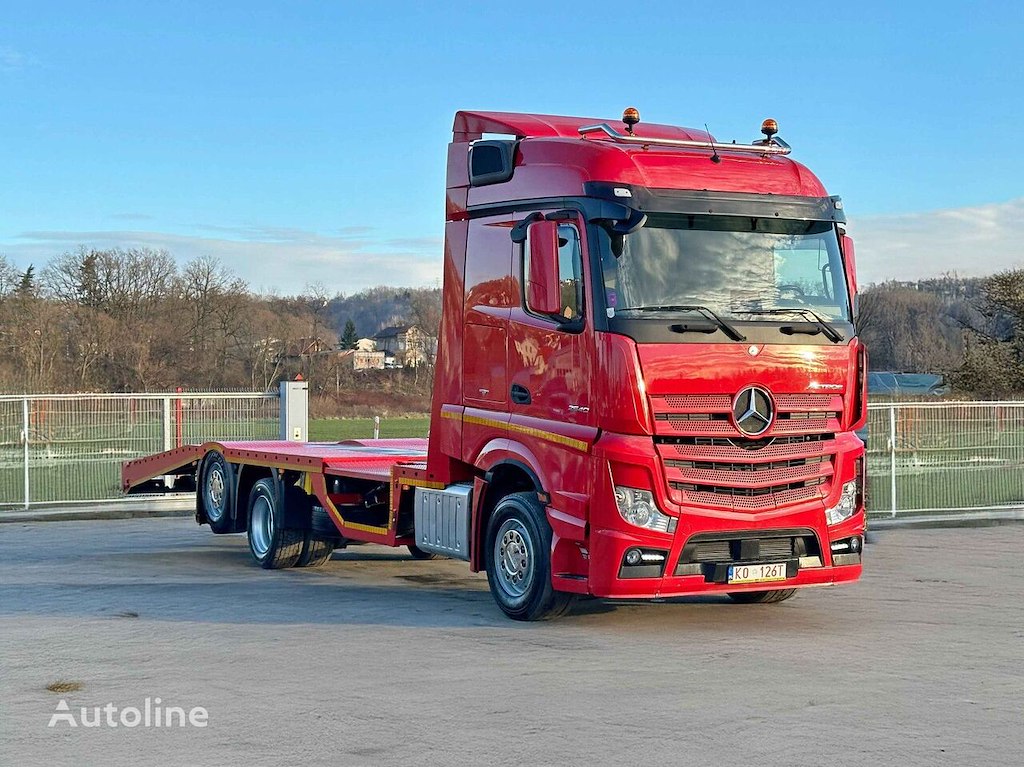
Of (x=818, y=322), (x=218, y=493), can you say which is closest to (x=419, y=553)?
(x=218, y=493)

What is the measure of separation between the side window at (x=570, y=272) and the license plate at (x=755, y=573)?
214 cm

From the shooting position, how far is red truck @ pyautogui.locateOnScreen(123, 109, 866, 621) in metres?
9.29

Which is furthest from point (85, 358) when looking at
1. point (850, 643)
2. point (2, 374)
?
point (850, 643)

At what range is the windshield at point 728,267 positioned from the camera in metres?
9.42

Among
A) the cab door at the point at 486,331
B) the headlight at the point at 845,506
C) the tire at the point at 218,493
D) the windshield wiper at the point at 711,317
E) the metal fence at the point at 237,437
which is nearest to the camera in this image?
the windshield wiper at the point at 711,317

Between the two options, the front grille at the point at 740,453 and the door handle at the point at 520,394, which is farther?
the door handle at the point at 520,394

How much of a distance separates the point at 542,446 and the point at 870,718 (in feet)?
12.0

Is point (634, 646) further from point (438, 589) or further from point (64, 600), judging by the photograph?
point (64, 600)

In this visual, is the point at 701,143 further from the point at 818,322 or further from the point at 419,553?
the point at 419,553

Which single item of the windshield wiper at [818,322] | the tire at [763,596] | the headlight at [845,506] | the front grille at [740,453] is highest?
the windshield wiper at [818,322]

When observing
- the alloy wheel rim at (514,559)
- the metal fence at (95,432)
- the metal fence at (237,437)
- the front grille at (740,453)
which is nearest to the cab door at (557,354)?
the front grille at (740,453)

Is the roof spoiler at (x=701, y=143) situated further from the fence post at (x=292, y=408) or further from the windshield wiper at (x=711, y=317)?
the fence post at (x=292, y=408)

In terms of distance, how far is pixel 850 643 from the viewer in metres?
9.22

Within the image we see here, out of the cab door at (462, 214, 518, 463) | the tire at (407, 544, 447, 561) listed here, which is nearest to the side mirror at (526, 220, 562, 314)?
the cab door at (462, 214, 518, 463)
